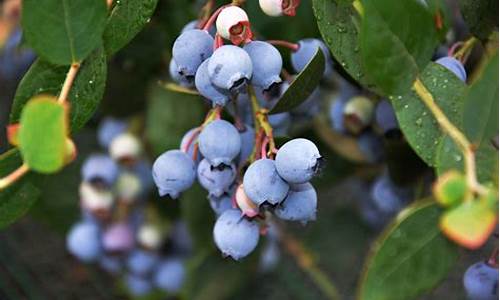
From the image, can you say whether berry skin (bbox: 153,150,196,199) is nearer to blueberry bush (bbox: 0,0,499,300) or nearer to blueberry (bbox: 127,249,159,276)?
blueberry bush (bbox: 0,0,499,300)

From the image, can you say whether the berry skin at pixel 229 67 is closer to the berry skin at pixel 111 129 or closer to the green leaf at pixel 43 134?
the green leaf at pixel 43 134

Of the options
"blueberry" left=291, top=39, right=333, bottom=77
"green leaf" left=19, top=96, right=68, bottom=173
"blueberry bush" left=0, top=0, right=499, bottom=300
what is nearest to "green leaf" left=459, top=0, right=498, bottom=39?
"blueberry bush" left=0, top=0, right=499, bottom=300

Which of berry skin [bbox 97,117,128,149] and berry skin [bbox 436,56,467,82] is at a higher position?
berry skin [bbox 436,56,467,82]

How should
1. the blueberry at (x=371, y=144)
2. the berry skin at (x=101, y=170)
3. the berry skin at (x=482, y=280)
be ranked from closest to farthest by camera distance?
the berry skin at (x=482, y=280) < the blueberry at (x=371, y=144) < the berry skin at (x=101, y=170)

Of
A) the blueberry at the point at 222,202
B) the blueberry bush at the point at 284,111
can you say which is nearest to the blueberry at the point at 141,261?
the blueberry bush at the point at 284,111

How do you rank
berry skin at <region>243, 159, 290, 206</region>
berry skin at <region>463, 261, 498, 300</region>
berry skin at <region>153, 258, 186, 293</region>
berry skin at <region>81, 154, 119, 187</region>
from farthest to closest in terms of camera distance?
1. berry skin at <region>153, 258, 186, 293</region>
2. berry skin at <region>81, 154, 119, 187</region>
3. berry skin at <region>463, 261, 498, 300</region>
4. berry skin at <region>243, 159, 290, 206</region>

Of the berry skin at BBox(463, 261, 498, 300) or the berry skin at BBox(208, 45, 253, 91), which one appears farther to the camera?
the berry skin at BBox(463, 261, 498, 300)
